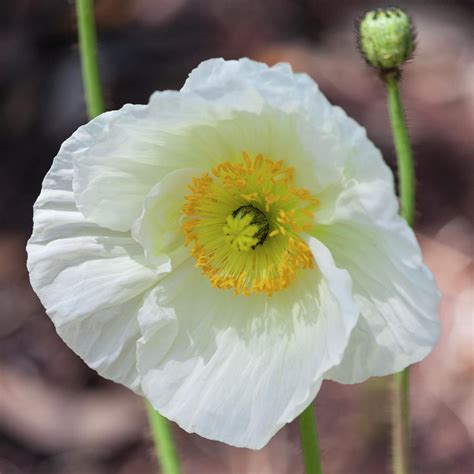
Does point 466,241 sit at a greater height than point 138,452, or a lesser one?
greater

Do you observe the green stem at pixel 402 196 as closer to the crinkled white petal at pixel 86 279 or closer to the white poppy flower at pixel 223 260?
the white poppy flower at pixel 223 260

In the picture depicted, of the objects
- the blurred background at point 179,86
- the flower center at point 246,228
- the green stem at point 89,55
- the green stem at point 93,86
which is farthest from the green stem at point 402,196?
the blurred background at point 179,86

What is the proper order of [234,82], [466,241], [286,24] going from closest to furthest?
[234,82], [466,241], [286,24]

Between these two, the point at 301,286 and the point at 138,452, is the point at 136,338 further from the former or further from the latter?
the point at 138,452

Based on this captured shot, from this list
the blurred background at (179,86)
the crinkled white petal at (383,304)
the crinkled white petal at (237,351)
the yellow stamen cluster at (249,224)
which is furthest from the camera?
the blurred background at (179,86)

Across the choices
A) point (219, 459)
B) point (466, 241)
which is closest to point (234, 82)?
point (219, 459)

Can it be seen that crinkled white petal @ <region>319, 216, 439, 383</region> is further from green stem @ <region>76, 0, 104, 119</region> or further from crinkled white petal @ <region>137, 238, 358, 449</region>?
green stem @ <region>76, 0, 104, 119</region>

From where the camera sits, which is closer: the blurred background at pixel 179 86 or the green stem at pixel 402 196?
the green stem at pixel 402 196

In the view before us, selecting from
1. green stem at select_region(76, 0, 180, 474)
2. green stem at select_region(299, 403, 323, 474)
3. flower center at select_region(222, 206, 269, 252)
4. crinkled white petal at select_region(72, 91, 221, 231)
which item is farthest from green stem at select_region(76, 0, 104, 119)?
green stem at select_region(299, 403, 323, 474)
